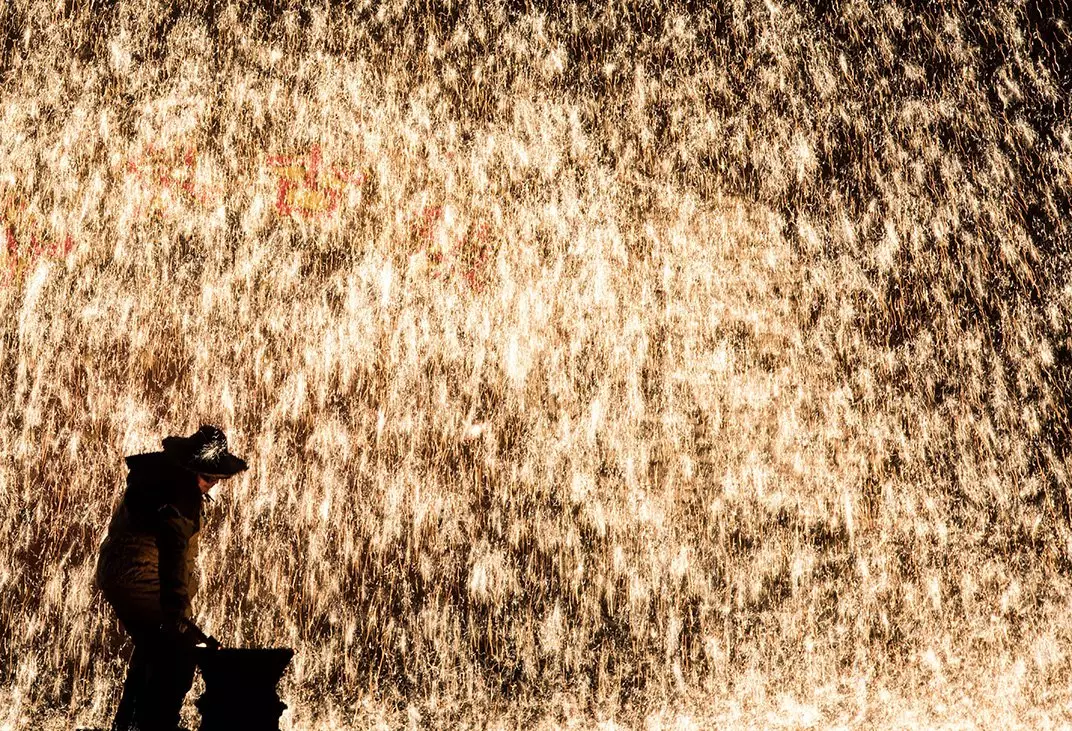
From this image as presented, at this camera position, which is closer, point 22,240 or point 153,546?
point 153,546

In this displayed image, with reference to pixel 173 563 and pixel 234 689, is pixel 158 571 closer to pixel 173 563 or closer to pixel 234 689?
pixel 173 563

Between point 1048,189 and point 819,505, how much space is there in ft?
8.28

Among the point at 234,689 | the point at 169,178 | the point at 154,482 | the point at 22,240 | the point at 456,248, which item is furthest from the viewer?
the point at 456,248

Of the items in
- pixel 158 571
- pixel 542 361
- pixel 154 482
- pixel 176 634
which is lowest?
pixel 176 634

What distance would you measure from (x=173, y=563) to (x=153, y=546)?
0.11 m

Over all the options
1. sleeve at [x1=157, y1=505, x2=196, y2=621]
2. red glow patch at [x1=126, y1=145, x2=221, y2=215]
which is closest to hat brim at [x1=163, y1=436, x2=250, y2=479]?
sleeve at [x1=157, y1=505, x2=196, y2=621]

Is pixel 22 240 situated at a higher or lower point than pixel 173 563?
higher

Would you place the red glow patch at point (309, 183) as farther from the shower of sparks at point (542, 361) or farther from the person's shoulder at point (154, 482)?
the person's shoulder at point (154, 482)

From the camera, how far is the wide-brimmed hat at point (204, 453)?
3.04 metres

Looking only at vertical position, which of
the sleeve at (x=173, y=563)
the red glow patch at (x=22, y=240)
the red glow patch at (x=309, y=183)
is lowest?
the sleeve at (x=173, y=563)

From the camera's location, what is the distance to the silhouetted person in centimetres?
290

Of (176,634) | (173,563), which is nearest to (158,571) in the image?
(173,563)

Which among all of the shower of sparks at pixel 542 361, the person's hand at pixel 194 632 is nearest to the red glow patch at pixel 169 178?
the shower of sparks at pixel 542 361

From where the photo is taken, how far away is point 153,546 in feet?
9.83
